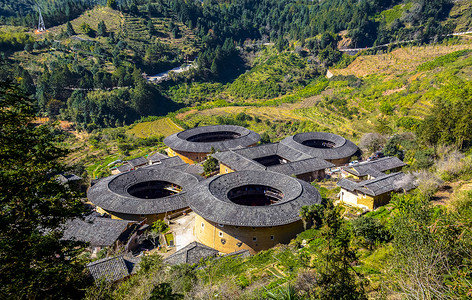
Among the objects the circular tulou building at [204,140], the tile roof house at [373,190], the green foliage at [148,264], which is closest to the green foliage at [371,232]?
the tile roof house at [373,190]

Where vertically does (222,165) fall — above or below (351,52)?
below

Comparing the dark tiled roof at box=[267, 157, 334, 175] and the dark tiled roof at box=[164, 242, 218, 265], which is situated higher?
the dark tiled roof at box=[267, 157, 334, 175]

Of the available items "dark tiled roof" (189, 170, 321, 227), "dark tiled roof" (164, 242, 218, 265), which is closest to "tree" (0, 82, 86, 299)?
"dark tiled roof" (164, 242, 218, 265)

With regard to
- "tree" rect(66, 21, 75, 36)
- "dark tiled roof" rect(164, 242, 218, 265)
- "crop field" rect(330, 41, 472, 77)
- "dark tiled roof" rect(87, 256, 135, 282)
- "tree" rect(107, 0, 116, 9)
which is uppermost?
"tree" rect(107, 0, 116, 9)

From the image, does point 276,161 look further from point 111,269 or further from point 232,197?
point 111,269

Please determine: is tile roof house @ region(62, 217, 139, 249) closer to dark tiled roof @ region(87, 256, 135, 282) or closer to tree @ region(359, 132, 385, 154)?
dark tiled roof @ region(87, 256, 135, 282)

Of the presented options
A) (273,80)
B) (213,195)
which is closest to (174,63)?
(273,80)

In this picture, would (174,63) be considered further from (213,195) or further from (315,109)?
(213,195)
